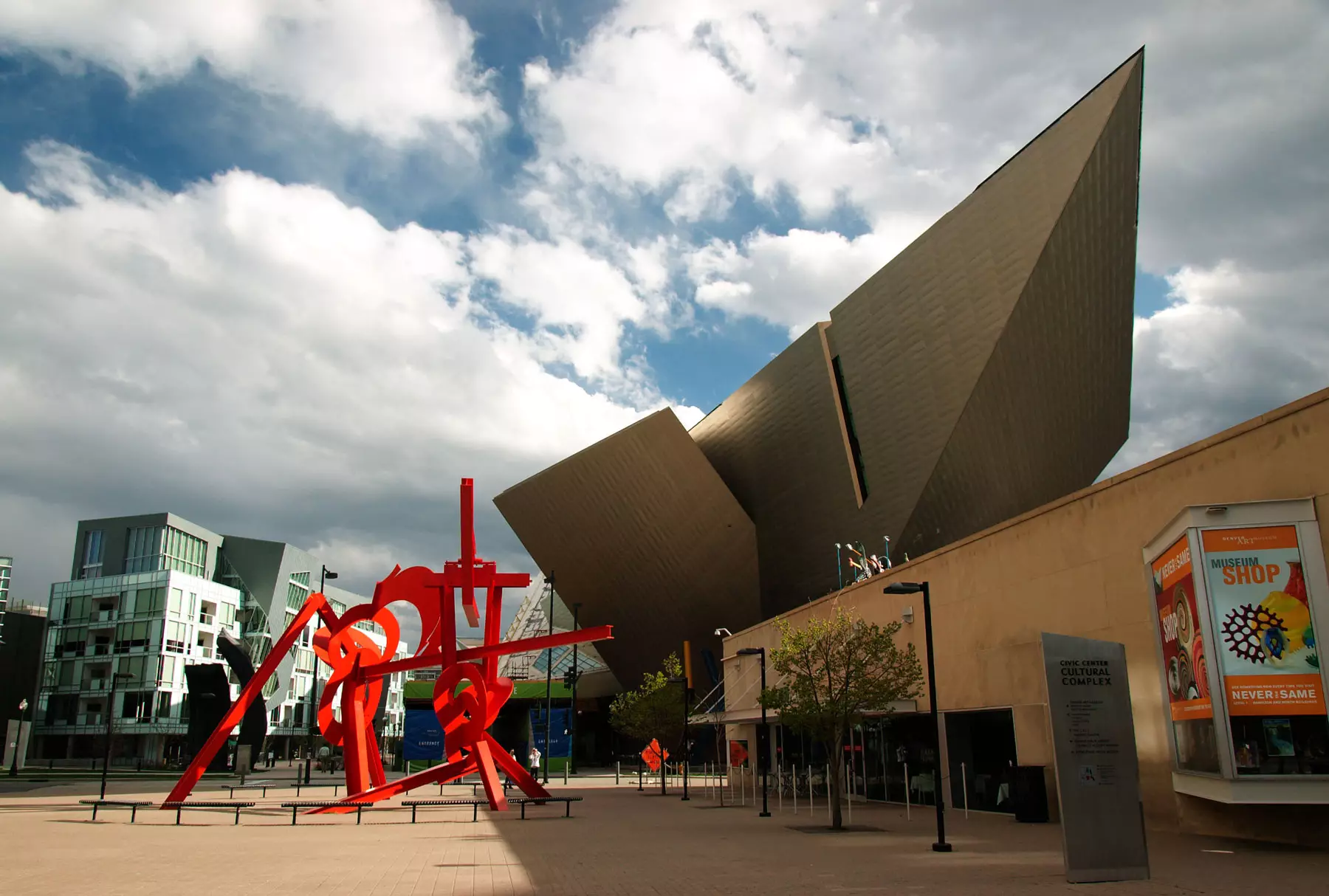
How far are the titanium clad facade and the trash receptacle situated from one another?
25.6 meters

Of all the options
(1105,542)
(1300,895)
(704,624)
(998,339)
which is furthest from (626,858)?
(704,624)

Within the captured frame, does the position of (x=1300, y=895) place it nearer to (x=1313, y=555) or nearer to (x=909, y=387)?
(x=1313, y=555)

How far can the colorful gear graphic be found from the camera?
458 inches

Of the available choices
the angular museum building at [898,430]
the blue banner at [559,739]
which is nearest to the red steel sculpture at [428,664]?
the angular museum building at [898,430]

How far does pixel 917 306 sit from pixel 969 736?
15.6 metres

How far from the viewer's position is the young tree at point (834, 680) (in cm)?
1852

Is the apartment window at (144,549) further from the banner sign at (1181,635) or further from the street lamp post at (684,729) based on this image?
the banner sign at (1181,635)

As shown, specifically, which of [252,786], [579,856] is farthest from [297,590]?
[579,856]

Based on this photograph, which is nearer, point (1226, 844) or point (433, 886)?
point (433, 886)

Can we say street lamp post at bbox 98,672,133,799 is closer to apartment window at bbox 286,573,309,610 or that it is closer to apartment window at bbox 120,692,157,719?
apartment window at bbox 120,692,157,719

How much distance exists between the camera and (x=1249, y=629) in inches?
462

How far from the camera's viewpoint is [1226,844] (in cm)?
1309

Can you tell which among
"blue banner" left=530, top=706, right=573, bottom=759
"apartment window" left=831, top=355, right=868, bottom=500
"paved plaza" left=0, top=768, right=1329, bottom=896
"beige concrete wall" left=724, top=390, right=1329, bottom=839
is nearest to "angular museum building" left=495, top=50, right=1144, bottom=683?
"apartment window" left=831, top=355, right=868, bottom=500

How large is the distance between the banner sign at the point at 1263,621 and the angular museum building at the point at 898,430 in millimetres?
17212
